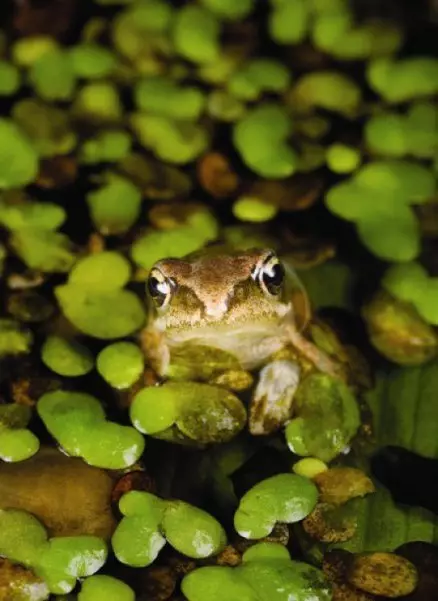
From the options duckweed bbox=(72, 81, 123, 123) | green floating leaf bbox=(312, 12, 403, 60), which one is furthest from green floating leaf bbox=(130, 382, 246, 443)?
green floating leaf bbox=(312, 12, 403, 60)

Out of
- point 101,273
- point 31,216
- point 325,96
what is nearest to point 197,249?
point 101,273

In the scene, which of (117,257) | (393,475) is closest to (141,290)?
(117,257)

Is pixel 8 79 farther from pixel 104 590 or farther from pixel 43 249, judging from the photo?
pixel 104 590

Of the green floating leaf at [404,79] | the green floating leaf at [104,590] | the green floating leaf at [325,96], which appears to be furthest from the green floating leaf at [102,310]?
the green floating leaf at [404,79]

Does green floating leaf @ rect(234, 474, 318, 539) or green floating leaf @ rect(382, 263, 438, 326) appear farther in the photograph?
green floating leaf @ rect(382, 263, 438, 326)

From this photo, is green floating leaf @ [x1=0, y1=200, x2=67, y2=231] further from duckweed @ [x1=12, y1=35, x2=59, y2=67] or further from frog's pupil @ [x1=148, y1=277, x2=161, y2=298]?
duckweed @ [x1=12, y1=35, x2=59, y2=67]

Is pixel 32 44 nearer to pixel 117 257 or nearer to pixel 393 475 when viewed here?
pixel 117 257
